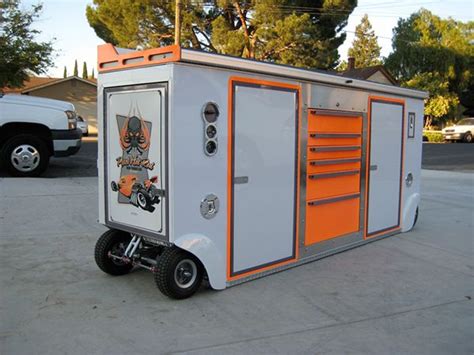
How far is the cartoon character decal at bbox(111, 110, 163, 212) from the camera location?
3.88 meters

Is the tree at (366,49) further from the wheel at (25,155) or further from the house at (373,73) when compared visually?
the wheel at (25,155)

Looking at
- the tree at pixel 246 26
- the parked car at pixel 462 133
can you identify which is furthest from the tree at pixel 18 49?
the parked car at pixel 462 133

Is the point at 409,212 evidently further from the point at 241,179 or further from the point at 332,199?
the point at 241,179

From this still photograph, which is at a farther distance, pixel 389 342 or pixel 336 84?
pixel 336 84

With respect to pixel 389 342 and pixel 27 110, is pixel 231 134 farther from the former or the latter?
pixel 27 110

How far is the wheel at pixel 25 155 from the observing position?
859 centimetres

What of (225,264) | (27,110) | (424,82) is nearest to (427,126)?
(424,82)

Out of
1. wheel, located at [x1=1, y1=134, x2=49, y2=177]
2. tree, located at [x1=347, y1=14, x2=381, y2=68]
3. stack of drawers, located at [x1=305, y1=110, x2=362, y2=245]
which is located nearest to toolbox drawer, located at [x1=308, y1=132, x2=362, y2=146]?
stack of drawers, located at [x1=305, y1=110, x2=362, y2=245]

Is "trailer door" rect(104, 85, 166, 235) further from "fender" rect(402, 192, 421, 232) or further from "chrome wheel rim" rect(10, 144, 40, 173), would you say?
"chrome wheel rim" rect(10, 144, 40, 173)

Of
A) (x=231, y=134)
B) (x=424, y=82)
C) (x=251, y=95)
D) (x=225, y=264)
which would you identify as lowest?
(x=225, y=264)

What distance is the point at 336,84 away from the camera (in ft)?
16.6

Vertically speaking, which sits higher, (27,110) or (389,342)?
(27,110)

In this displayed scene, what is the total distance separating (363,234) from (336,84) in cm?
186

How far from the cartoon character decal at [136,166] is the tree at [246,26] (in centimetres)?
1838
